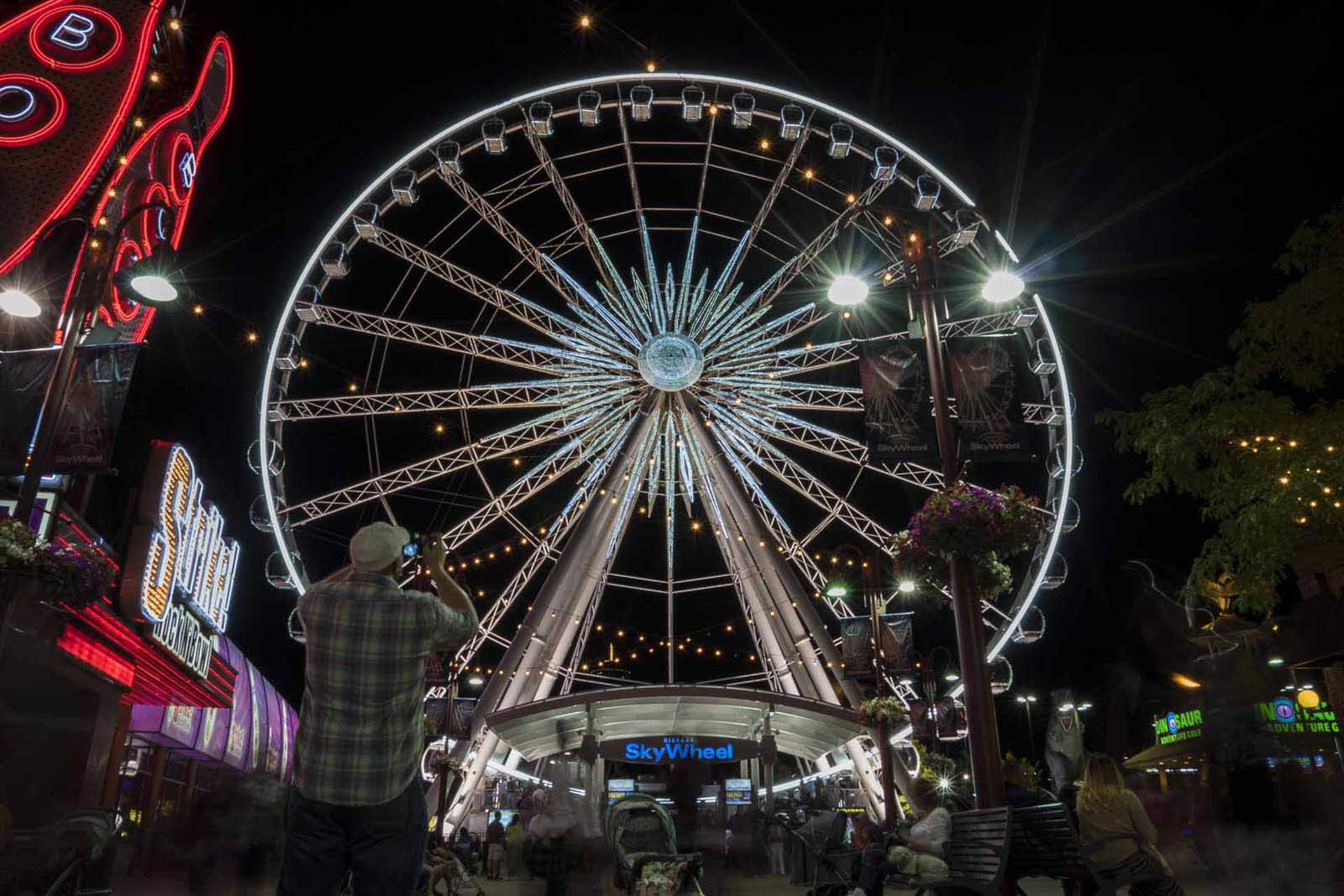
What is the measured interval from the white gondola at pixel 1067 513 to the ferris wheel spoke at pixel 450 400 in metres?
9.06

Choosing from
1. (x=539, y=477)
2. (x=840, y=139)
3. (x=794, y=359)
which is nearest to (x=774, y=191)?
(x=840, y=139)

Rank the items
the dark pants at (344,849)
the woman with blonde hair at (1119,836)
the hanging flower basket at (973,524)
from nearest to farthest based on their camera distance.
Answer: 1. the dark pants at (344,849)
2. the woman with blonde hair at (1119,836)
3. the hanging flower basket at (973,524)

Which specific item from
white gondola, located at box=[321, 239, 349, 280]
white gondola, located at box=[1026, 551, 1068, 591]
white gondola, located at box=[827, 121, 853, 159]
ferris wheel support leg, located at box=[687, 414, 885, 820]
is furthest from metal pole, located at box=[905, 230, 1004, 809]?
white gondola, located at box=[321, 239, 349, 280]

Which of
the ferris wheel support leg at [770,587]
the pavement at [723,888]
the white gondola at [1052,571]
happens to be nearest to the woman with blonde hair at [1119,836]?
the pavement at [723,888]

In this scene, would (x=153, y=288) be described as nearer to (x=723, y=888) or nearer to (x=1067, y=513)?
(x=723, y=888)

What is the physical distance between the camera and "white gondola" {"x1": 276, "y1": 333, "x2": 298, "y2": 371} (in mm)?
18547

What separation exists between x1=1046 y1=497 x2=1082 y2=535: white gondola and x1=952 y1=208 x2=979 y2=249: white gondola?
5.48 metres

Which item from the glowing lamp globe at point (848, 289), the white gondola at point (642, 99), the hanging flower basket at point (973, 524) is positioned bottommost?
the hanging flower basket at point (973, 524)

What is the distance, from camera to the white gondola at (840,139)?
18906 millimetres

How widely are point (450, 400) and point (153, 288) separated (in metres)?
9.26

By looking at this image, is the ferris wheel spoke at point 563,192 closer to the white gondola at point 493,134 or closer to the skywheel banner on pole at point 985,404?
the white gondola at point 493,134

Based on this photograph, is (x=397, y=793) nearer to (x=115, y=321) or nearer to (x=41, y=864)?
(x=41, y=864)

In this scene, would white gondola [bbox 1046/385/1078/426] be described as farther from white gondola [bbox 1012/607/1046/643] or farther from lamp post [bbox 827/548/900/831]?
lamp post [bbox 827/548/900/831]

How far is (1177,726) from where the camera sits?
1129 inches
